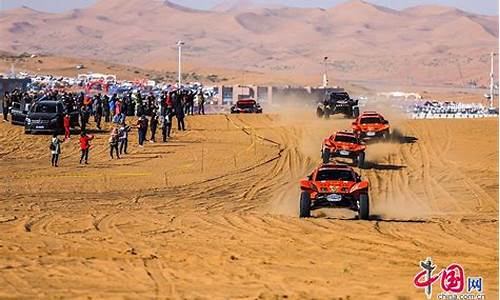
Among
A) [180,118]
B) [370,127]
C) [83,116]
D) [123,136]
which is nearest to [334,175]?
[123,136]

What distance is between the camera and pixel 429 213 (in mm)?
24578

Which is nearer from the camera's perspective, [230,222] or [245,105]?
[230,222]

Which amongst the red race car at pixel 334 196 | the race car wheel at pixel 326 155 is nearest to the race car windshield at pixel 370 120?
the race car wheel at pixel 326 155

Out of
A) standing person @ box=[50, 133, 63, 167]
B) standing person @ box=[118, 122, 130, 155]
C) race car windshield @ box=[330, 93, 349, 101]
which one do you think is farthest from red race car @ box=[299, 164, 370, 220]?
race car windshield @ box=[330, 93, 349, 101]

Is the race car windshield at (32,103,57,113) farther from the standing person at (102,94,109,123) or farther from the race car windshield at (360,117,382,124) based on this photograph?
the race car windshield at (360,117,382,124)

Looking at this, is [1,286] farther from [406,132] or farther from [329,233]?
[406,132]

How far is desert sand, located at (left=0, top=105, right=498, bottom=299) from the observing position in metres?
13.9

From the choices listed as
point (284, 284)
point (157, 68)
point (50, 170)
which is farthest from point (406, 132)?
point (157, 68)

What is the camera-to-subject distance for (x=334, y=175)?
22375 millimetres

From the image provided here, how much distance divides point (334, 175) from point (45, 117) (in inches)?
901

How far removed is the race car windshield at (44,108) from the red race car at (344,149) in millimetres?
13827

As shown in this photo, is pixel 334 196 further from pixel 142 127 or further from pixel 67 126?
pixel 67 126

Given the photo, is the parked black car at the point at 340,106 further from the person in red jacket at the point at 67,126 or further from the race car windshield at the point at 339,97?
the person in red jacket at the point at 67,126

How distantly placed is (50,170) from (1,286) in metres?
19.0
